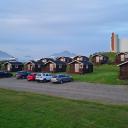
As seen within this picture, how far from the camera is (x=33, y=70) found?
90.0 metres

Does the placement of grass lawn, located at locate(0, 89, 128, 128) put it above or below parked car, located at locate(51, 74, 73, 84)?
below

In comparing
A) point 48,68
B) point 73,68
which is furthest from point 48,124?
point 48,68

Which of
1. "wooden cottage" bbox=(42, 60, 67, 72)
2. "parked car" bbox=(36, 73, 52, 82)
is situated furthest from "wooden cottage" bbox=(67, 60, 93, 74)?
"parked car" bbox=(36, 73, 52, 82)

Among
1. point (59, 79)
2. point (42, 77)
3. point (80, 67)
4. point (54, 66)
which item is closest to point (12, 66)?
point (54, 66)

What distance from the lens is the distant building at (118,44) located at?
14012 cm

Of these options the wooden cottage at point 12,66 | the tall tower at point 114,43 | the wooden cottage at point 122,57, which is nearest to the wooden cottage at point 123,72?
the wooden cottage at point 122,57

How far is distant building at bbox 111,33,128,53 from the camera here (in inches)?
5517

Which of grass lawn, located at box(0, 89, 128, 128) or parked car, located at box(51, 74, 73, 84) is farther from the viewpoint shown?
parked car, located at box(51, 74, 73, 84)

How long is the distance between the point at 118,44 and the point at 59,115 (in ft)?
381

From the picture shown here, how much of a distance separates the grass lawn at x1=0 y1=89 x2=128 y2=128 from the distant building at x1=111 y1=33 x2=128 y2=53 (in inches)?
4190

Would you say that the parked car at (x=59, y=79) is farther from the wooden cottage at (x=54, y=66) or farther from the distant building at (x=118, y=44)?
the distant building at (x=118, y=44)

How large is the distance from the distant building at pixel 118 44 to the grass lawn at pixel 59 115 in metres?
106

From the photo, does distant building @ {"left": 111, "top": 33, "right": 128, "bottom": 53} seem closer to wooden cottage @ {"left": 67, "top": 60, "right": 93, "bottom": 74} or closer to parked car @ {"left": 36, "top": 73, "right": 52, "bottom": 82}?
wooden cottage @ {"left": 67, "top": 60, "right": 93, "bottom": 74}

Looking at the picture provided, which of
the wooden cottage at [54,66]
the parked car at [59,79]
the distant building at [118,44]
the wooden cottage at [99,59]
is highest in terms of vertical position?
the distant building at [118,44]
